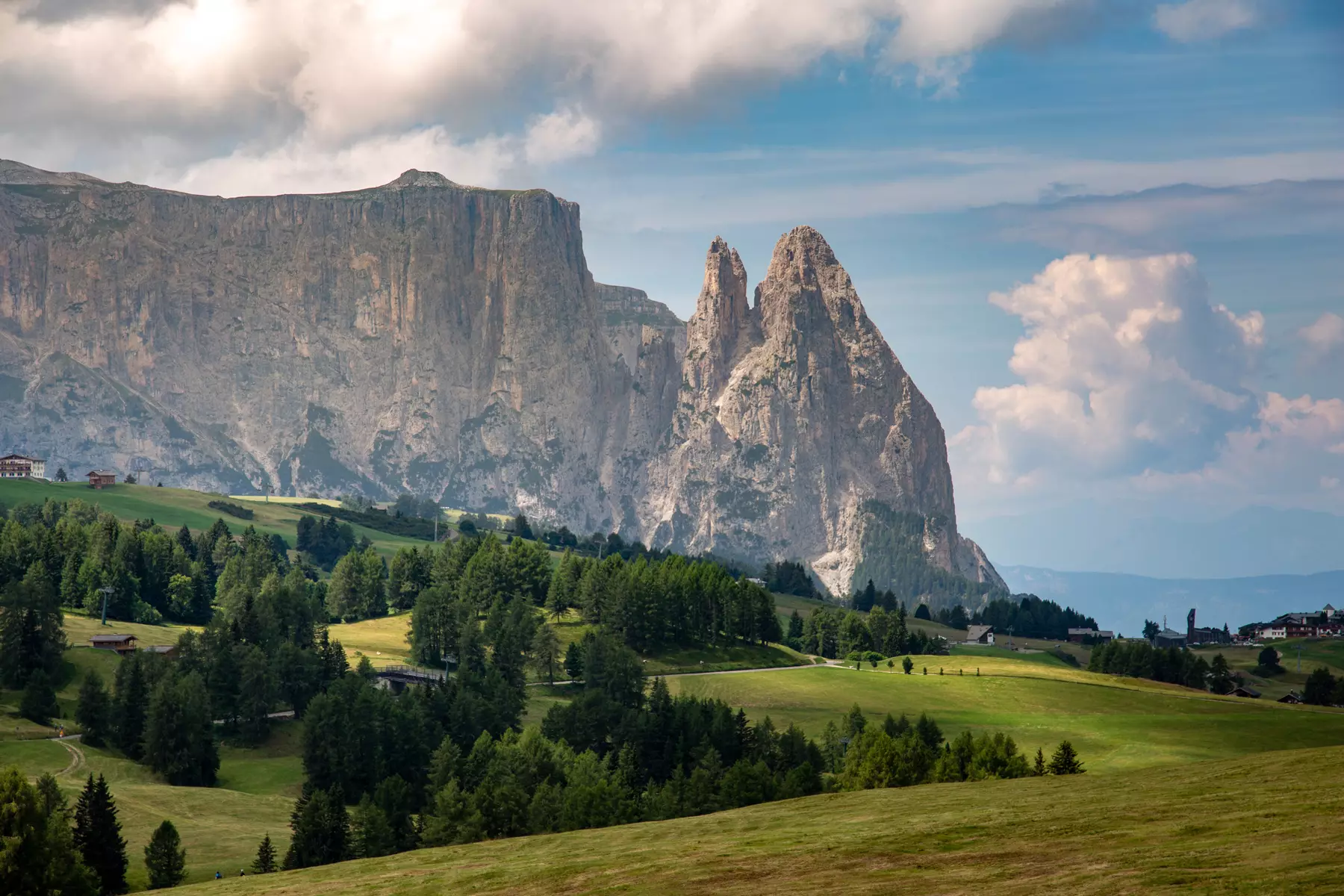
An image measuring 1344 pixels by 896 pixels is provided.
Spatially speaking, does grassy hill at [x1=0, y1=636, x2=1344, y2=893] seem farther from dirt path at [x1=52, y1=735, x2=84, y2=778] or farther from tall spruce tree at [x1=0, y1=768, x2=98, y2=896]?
tall spruce tree at [x1=0, y1=768, x2=98, y2=896]

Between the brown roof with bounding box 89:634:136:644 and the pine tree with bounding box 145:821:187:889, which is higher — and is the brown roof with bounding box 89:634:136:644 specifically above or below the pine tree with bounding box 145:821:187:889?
above

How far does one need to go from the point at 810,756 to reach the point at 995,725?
27.7 meters

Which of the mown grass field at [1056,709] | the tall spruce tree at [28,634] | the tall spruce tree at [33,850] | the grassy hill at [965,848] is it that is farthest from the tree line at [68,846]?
the mown grass field at [1056,709]

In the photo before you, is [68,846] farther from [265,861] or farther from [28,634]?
[28,634]

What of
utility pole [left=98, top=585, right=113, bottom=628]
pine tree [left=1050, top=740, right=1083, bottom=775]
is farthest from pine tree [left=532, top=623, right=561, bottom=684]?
pine tree [left=1050, top=740, right=1083, bottom=775]

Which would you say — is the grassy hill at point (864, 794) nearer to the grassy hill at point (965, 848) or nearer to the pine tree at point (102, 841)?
the grassy hill at point (965, 848)

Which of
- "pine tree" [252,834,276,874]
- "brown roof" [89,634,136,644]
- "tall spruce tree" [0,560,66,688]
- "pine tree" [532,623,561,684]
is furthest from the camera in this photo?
"pine tree" [532,623,561,684]

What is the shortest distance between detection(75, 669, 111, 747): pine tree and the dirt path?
1264 mm

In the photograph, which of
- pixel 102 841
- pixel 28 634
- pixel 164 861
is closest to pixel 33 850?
pixel 102 841

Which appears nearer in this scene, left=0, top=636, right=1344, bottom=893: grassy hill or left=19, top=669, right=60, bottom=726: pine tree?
left=0, top=636, right=1344, bottom=893: grassy hill

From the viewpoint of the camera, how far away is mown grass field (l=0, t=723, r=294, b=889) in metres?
96.9

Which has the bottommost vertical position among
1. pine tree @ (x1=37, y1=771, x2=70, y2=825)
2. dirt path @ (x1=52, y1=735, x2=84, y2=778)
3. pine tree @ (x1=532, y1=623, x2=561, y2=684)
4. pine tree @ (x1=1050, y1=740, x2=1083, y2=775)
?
dirt path @ (x1=52, y1=735, x2=84, y2=778)

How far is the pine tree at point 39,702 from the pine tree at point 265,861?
5408cm

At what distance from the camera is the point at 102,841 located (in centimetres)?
9000
